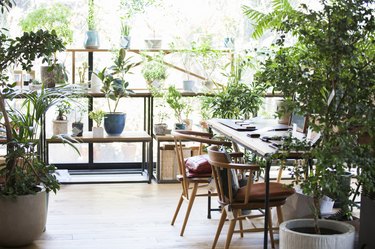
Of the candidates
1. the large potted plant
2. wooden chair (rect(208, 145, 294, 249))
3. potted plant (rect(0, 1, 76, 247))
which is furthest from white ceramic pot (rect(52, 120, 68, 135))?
the large potted plant

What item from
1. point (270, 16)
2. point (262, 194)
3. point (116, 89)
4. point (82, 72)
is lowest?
point (262, 194)

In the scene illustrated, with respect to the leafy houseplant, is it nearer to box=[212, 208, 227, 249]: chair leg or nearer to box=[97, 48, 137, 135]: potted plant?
box=[97, 48, 137, 135]: potted plant

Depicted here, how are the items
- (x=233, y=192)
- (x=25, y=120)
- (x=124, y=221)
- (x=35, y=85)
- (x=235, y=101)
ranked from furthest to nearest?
(x=35, y=85)
(x=235, y=101)
(x=124, y=221)
(x=25, y=120)
(x=233, y=192)

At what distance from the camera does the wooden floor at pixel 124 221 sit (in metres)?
4.95

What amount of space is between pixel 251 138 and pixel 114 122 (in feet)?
7.19

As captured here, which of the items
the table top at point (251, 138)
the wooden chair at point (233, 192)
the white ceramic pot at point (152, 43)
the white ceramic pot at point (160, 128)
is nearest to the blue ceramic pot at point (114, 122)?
the white ceramic pot at point (160, 128)

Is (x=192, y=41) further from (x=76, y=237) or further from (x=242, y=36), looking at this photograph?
(x=76, y=237)

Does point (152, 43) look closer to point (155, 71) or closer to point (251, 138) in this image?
point (155, 71)

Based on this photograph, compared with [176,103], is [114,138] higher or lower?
lower

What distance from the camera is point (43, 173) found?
4941 mm

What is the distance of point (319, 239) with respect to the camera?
3.66 metres

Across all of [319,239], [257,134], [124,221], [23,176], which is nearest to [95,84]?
[124,221]

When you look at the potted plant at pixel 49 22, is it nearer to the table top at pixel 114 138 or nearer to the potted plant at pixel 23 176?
the table top at pixel 114 138

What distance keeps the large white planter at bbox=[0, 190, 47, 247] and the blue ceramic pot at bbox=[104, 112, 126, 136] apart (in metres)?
1.95
